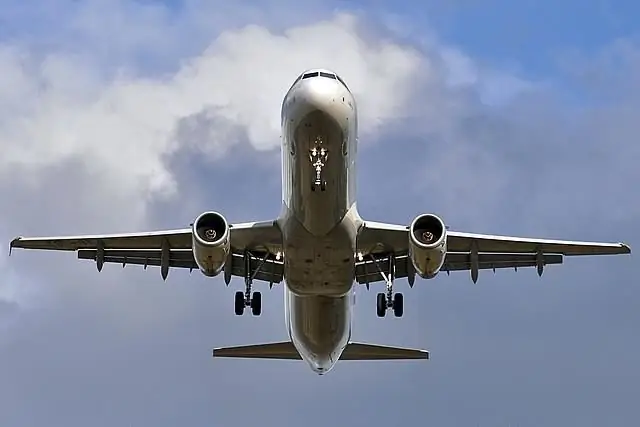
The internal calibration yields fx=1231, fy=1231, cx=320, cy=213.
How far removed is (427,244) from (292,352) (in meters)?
12.1

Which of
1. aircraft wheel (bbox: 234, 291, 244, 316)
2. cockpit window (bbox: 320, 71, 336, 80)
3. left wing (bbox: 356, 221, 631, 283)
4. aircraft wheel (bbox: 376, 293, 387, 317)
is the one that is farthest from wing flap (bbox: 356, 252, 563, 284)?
cockpit window (bbox: 320, 71, 336, 80)

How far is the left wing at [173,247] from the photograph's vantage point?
1371 inches

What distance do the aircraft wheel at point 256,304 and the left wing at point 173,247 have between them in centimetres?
81

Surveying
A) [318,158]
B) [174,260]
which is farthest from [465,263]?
[318,158]

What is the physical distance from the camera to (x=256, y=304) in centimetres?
3772

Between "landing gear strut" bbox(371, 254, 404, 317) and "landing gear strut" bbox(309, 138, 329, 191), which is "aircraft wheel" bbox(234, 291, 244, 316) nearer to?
"landing gear strut" bbox(371, 254, 404, 317)

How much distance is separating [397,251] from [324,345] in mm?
4121

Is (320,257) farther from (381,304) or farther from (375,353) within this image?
(375,353)

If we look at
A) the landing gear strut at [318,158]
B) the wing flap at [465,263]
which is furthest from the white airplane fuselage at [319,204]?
the wing flap at [465,263]

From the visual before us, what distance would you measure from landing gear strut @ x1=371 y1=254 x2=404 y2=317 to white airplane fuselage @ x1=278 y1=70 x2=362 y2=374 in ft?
3.04

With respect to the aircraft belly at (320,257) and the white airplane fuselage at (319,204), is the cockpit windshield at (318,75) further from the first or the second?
the aircraft belly at (320,257)

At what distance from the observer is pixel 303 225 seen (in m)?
32.3

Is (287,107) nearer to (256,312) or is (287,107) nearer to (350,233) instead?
(350,233)

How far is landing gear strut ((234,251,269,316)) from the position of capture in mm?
35844
